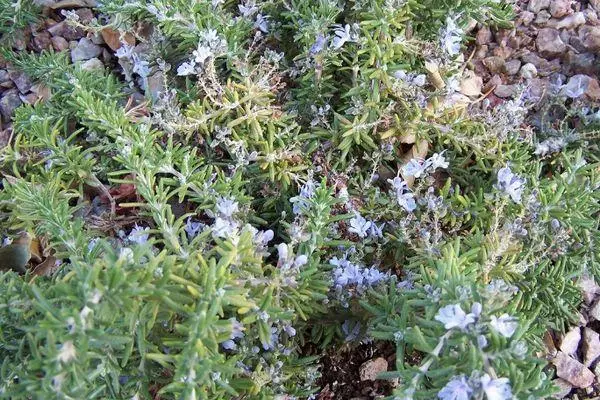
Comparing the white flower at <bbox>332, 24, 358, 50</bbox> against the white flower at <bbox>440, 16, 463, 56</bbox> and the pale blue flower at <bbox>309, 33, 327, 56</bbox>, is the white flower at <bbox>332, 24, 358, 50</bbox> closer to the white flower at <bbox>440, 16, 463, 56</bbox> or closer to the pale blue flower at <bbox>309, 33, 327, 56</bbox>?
the pale blue flower at <bbox>309, 33, 327, 56</bbox>

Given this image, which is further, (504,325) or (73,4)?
(73,4)

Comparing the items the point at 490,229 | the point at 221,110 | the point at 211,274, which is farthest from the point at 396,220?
the point at 211,274

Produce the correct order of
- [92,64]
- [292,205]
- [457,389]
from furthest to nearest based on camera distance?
[92,64], [292,205], [457,389]

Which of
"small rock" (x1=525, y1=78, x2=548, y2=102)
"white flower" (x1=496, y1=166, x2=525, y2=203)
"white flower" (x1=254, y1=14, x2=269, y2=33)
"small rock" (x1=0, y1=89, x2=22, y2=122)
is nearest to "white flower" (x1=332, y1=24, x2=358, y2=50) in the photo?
"white flower" (x1=254, y1=14, x2=269, y2=33)

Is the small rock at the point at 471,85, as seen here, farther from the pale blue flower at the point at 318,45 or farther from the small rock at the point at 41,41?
the small rock at the point at 41,41

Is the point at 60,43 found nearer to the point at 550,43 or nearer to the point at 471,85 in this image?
the point at 471,85

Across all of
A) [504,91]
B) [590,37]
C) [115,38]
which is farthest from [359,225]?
→ [590,37]


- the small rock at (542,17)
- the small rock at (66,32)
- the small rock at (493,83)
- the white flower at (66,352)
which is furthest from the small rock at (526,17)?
the white flower at (66,352)
